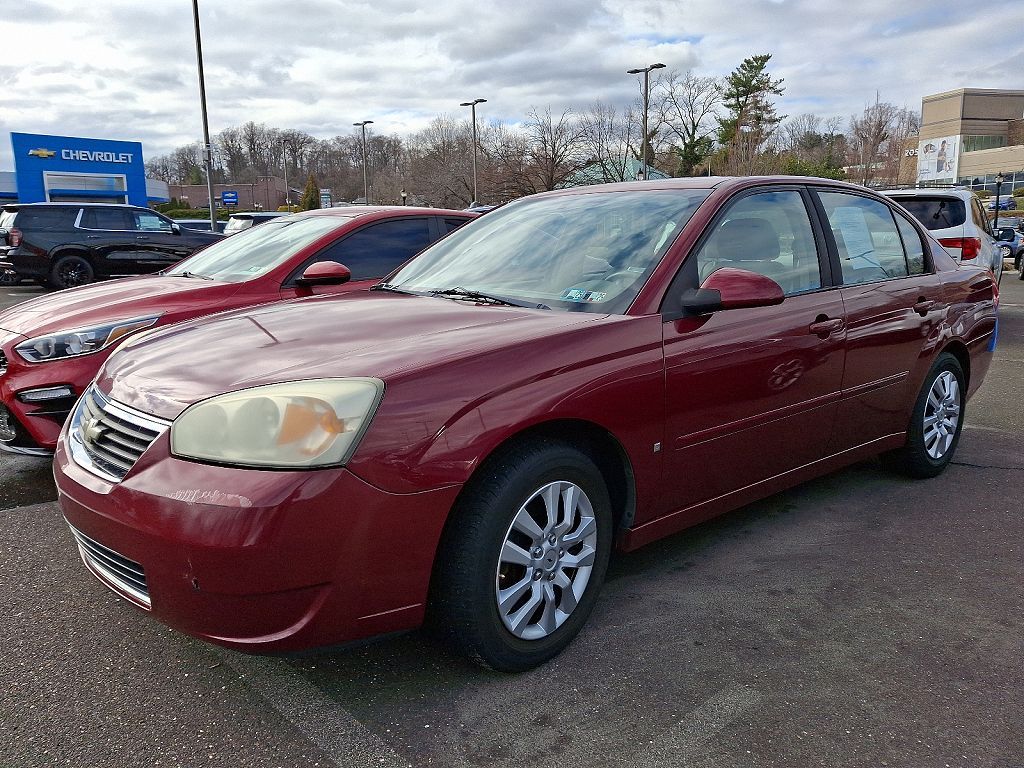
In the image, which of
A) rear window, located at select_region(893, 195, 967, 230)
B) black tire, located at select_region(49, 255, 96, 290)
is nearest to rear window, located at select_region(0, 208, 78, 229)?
black tire, located at select_region(49, 255, 96, 290)

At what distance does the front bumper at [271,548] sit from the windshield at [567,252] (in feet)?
3.67

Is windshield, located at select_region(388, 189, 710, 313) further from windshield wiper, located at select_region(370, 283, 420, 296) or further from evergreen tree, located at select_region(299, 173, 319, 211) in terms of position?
evergreen tree, located at select_region(299, 173, 319, 211)

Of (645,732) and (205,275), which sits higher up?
(205,275)

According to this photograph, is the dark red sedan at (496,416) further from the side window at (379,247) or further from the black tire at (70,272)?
the black tire at (70,272)

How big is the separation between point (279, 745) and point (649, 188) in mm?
2602

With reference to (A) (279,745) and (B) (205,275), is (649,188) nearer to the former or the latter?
(A) (279,745)

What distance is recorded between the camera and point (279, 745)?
217cm

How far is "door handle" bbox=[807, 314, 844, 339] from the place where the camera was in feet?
11.2

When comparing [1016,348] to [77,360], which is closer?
[77,360]

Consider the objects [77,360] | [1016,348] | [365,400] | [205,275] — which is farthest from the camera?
[1016,348]

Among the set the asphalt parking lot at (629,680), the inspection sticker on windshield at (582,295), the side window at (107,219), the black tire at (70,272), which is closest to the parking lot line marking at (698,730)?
the asphalt parking lot at (629,680)

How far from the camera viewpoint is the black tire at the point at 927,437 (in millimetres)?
4262

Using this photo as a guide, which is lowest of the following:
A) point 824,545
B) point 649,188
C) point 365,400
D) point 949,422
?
point 824,545

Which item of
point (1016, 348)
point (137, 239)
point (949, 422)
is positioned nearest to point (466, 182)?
point (137, 239)
